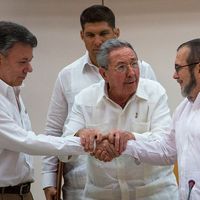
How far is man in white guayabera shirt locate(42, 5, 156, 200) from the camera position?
3135mm

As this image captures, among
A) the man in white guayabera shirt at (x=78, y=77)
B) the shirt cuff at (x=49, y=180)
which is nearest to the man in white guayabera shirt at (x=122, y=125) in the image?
the man in white guayabera shirt at (x=78, y=77)

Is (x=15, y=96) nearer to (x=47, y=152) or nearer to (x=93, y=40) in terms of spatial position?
(x=47, y=152)

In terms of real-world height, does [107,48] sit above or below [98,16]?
below

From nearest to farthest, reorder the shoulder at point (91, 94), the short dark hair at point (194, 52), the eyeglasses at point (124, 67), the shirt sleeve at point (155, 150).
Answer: the short dark hair at point (194, 52), the shirt sleeve at point (155, 150), the eyeglasses at point (124, 67), the shoulder at point (91, 94)

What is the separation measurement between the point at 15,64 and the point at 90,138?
57 centimetres

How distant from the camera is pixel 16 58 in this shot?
2604 millimetres

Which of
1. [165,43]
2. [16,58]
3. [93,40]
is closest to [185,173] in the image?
[16,58]

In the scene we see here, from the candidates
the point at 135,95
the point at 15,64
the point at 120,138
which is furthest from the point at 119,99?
the point at 15,64

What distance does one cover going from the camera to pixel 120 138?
8.36 ft

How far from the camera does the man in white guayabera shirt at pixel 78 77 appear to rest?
3.13 m

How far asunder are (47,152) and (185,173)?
2.69 feet

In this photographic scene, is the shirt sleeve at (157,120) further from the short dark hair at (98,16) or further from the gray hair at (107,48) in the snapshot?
the short dark hair at (98,16)

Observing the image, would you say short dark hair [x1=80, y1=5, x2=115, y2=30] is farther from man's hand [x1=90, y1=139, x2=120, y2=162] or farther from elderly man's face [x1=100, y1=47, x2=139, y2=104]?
man's hand [x1=90, y1=139, x2=120, y2=162]

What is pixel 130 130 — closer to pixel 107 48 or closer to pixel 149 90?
pixel 149 90
